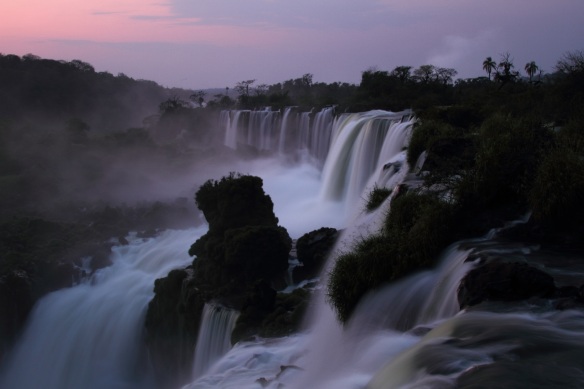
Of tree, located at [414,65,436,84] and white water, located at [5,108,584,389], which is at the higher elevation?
tree, located at [414,65,436,84]

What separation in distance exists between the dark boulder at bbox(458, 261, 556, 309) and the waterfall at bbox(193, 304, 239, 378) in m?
7.85

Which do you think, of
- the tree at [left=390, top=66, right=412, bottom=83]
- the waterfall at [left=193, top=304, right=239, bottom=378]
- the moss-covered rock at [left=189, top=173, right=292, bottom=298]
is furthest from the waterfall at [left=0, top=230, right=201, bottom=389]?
the tree at [left=390, top=66, right=412, bottom=83]

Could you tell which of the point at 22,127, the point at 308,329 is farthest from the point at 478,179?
the point at 22,127

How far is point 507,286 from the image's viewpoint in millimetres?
8180

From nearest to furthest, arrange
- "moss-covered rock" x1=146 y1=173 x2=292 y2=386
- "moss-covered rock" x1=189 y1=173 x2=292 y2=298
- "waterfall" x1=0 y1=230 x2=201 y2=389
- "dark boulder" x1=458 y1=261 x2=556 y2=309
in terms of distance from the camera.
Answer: "dark boulder" x1=458 y1=261 x2=556 y2=309 < "moss-covered rock" x1=146 y1=173 x2=292 y2=386 < "moss-covered rock" x1=189 y1=173 x2=292 y2=298 < "waterfall" x1=0 y1=230 x2=201 y2=389

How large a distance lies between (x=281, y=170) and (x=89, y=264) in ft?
53.7

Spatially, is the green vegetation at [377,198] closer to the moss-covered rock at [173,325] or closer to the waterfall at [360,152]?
the waterfall at [360,152]

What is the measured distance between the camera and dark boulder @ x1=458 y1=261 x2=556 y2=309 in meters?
8.11

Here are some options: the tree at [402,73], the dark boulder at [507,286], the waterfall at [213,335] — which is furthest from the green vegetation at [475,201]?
the tree at [402,73]

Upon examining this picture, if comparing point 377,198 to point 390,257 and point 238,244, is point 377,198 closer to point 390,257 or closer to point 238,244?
point 238,244

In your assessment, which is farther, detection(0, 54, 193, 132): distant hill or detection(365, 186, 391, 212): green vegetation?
detection(0, 54, 193, 132): distant hill

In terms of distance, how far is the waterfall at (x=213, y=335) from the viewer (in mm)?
15391

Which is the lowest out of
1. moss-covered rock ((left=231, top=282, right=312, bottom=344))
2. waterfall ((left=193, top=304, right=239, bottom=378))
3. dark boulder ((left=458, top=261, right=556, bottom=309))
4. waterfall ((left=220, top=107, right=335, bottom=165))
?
waterfall ((left=193, top=304, right=239, bottom=378))

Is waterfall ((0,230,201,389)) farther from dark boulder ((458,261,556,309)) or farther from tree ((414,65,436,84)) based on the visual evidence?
tree ((414,65,436,84))
